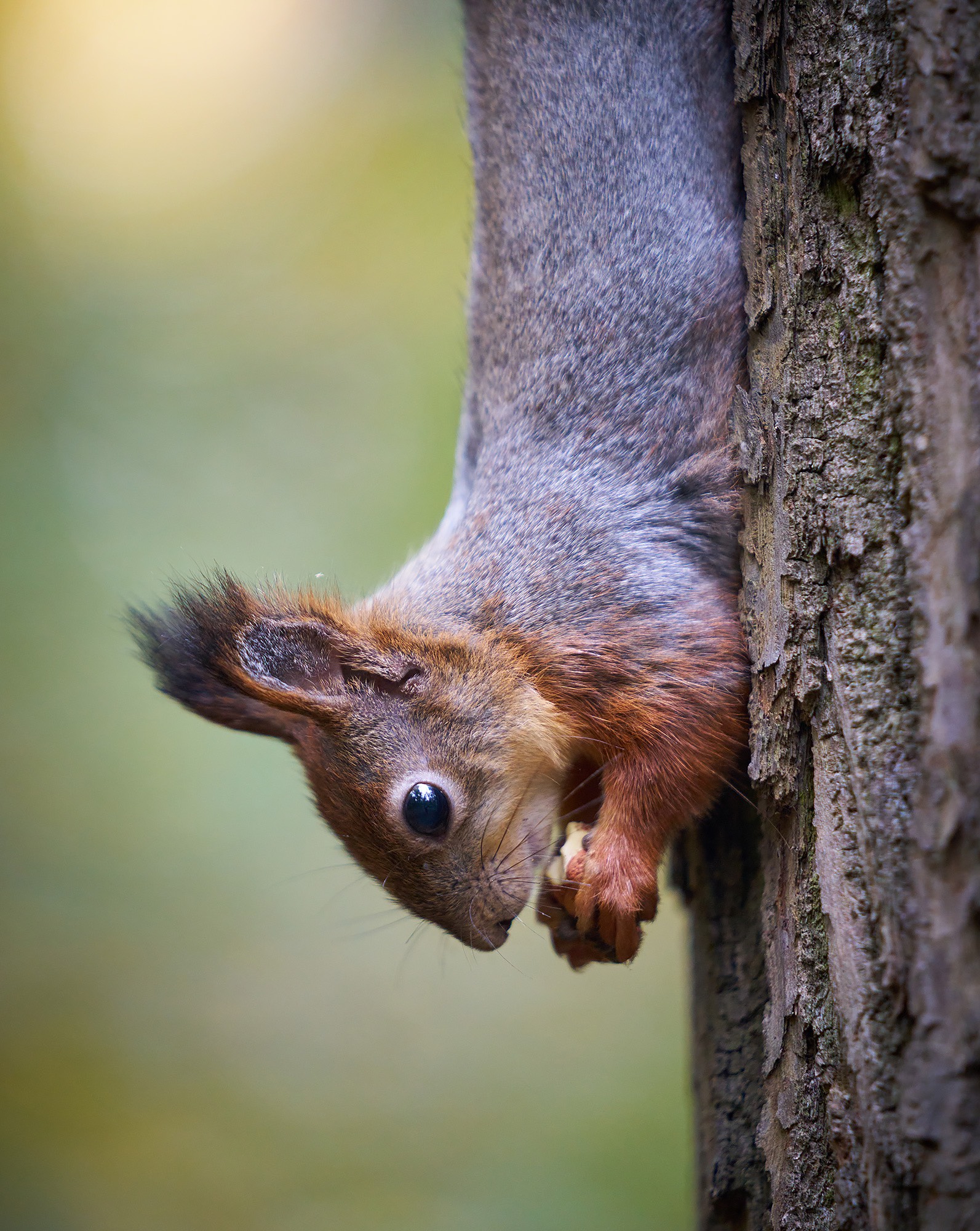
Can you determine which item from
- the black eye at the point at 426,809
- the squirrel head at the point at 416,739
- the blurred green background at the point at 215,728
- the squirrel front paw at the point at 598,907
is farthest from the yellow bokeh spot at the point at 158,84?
the squirrel front paw at the point at 598,907

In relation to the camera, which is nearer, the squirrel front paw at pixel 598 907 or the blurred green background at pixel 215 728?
the squirrel front paw at pixel 598 907

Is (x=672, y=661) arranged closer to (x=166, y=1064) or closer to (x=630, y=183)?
(x=630, y=183)

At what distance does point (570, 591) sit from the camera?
165cm

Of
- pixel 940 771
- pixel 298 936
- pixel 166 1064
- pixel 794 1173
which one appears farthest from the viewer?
pixel 298 936

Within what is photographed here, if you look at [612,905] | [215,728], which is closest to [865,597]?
[612,905]

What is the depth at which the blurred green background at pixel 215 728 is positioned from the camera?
293cm

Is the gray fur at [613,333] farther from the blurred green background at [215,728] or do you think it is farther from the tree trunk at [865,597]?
the blurred green background at [215,728]

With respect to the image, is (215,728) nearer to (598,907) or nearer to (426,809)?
(426,809)

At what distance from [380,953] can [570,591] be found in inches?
86.1

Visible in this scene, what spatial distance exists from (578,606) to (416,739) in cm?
40

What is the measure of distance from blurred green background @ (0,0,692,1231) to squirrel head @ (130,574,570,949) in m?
1.25

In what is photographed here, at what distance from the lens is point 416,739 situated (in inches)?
65.8

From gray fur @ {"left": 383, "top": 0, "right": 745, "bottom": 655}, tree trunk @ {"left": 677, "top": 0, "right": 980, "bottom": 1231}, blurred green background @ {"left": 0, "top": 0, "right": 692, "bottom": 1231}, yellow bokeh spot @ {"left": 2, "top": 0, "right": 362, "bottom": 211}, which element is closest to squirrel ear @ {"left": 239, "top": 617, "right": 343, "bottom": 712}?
gray fur @ {"left": 383, "top": 0, "right": 745, "bottom": 655}

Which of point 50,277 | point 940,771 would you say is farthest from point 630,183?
point 50,277
